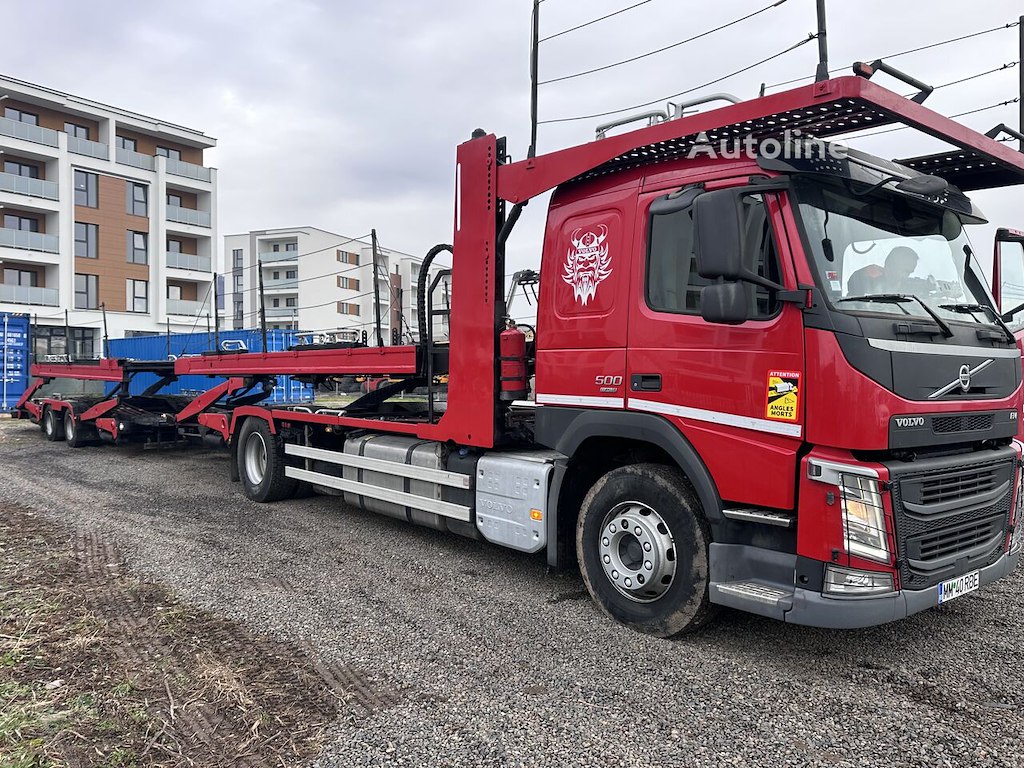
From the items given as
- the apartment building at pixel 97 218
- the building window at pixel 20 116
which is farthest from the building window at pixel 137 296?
the building window at pixel 20 116

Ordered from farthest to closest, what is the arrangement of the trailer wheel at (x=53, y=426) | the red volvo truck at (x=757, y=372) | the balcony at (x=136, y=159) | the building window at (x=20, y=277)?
the balcony at (x=136, y=159) < the building window at (x=20, y=277) < the trailer wheel at (x=53, y=426) < the red volvo truck at (x=757, y=372)

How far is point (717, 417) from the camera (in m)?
3.88

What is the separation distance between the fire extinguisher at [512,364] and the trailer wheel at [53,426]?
1230 centimetres

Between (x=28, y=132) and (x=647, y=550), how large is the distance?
3970 centimetres

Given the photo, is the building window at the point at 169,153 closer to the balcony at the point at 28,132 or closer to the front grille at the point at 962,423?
the balcony at the point at 28,132

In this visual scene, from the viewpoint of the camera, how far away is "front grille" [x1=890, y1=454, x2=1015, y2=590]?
343 centimetres

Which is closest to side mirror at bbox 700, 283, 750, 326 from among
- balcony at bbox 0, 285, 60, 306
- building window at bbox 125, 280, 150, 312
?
balcony at bbox 0, 285, 60, 306

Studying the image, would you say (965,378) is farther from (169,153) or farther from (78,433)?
(169,153)

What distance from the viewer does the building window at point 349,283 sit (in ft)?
197

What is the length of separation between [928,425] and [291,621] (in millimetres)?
3744

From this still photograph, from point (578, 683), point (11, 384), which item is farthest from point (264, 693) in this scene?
point (11, 384)

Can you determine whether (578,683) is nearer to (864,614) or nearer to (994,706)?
(864,614)

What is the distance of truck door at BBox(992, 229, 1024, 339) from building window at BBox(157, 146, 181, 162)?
4349 cm

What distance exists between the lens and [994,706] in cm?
337
